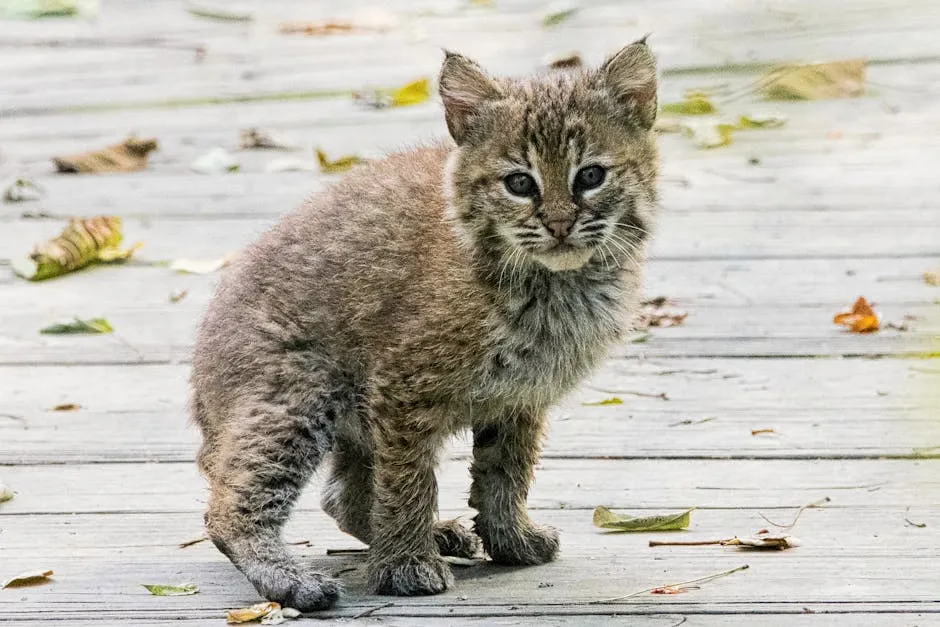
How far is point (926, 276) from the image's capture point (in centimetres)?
547

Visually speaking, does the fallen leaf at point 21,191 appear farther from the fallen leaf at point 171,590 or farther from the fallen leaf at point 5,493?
the fallen leaf at point 171,590

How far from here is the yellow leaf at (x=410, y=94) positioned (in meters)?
7.76

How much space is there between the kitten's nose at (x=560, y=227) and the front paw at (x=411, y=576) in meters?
0.82

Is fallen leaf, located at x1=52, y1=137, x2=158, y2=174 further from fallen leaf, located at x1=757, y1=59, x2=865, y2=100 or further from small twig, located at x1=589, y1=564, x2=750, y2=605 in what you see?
Answer: small twig, located at x1=589, y1=564, x2=750, y2=605

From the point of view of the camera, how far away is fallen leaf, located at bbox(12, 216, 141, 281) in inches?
233

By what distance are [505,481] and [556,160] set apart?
86 centimetres

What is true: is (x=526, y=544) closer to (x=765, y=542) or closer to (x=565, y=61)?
(x=765, y=542)

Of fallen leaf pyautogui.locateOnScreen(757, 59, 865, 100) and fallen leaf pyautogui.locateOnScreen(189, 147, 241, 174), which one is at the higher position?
fallen leaf pyautogui.locateOnScreen(757, 59, 865, 100)

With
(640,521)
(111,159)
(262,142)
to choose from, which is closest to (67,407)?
(640,521)

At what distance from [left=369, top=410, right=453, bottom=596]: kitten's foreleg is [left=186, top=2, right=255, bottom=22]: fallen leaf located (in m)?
6.46

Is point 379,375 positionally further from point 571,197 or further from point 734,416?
point 734,416

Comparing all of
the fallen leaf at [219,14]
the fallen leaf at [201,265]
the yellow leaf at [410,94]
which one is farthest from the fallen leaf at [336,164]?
the fallen leaf at [219,14]

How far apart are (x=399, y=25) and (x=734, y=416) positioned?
5.37m

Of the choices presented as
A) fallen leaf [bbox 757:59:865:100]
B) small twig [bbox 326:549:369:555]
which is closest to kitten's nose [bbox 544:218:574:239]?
small twig [bbox 326:549:369:555]
